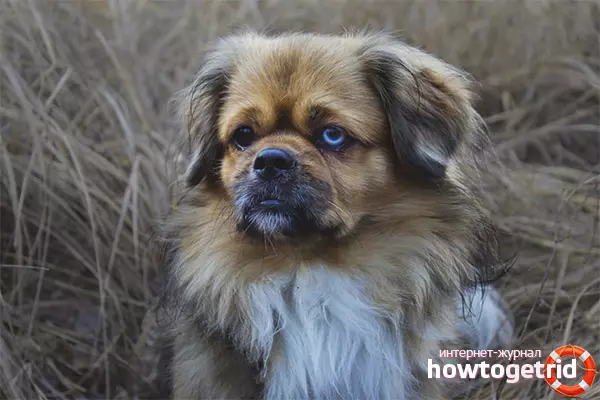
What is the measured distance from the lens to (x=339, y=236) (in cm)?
205

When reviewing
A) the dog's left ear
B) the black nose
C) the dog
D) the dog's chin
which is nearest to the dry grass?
the dog

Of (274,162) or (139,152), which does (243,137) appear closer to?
(274,162)

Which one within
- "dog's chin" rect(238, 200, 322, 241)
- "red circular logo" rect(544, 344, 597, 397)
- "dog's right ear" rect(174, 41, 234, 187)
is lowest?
"red circular logo" rect(544, 344, 597, 397)

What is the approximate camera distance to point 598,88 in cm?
313

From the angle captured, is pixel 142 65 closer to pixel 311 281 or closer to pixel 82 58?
pixel 82 58

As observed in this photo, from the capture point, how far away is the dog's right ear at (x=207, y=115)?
2.27 metres

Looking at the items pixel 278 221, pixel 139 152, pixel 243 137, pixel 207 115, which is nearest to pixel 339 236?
pixel 278 221

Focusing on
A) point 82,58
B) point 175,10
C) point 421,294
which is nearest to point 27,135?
point 82,58

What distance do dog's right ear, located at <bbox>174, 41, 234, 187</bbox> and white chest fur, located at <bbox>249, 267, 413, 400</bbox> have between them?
0.41 m

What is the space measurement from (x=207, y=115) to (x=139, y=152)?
2.78 feet

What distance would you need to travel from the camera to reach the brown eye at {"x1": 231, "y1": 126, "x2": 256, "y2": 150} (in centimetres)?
214

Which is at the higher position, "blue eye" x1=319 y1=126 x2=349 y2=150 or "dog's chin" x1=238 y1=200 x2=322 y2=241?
"blue eye" x1=319 y1=126 x2=349 y2=150

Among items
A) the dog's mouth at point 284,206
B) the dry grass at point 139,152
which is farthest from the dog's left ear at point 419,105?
the dry grass at point 139,152

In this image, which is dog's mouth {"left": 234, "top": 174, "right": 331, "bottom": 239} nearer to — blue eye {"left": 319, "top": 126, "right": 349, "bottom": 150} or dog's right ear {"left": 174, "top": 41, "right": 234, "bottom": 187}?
blue eye {"left": 319, "top": 126, "right": 349, "bottom": 150}
